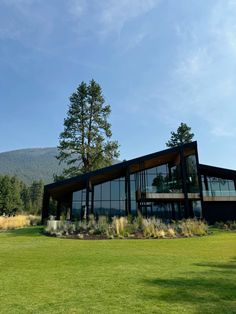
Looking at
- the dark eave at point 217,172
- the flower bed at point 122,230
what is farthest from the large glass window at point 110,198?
the dark eave at point 217,172

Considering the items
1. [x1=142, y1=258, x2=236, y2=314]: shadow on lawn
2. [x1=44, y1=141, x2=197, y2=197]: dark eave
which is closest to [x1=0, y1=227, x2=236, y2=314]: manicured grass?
[x1=142, y1=258, x2=236, y2=314]: shadow on lawn

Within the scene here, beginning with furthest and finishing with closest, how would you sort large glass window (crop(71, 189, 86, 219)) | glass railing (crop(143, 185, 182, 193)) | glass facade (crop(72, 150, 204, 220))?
1. large glass window (crop(71, 189, 86, 219))
2. glass facade (crop(72, 150, 204, 220))
3. glass railing (crop(143, 185, 182, 193))

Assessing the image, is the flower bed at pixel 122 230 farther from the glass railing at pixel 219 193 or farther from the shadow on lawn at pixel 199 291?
the shadow on lawn at pixel 199 291

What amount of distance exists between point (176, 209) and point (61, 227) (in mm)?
11801

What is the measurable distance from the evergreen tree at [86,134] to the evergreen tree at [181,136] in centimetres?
A: 1368

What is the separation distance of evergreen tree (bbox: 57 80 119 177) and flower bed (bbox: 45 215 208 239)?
14335 mm

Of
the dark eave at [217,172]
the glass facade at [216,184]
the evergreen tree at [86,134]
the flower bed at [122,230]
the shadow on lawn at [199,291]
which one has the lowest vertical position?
the shadow on lawn at [199,291]

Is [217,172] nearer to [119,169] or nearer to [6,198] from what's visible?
[119,169]

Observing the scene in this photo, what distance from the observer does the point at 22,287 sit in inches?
177

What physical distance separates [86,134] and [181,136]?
17173 millimetres

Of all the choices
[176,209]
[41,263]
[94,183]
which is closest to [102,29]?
[41,263]

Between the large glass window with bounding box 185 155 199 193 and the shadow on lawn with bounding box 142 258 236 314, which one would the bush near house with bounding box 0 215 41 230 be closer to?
the large glass window with bounding box 185 155 199 193

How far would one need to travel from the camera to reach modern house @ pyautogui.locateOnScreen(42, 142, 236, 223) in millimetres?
→ 21203

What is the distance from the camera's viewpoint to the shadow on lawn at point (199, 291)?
3611mm
